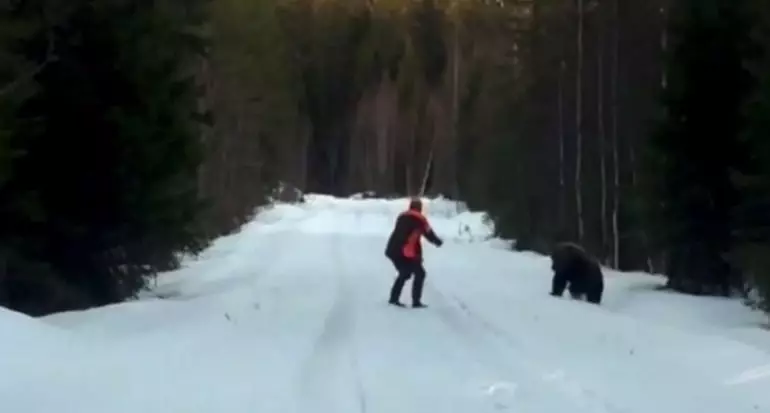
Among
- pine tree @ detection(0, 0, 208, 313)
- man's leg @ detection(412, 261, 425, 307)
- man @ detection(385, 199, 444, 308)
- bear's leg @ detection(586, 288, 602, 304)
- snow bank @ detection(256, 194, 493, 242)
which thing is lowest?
snow bank @ detection(256, 194, 493, 242)

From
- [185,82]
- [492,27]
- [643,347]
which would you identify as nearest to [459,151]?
[492,27]

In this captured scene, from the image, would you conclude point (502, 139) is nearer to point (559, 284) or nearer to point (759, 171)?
point (559, 284)

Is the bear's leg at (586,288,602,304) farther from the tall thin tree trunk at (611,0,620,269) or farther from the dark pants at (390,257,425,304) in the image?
the tall thin tree trunk at (611,0,620,269)

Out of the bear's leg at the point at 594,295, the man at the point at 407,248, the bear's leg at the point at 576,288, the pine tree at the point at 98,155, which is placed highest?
the pine tree at the point at 98,155

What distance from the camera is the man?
65.4ft

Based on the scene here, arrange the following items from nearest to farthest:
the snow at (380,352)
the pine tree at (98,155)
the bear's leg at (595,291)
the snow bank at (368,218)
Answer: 1. the snow at (380,352)
2. the pine tree at (98,155)
3. the bear's leg at (595,291)
4. the snow bank at (368,218)

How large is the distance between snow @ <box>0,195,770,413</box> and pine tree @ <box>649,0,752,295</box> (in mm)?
1420

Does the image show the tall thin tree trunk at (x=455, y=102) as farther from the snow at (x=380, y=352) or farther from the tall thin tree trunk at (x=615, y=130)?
the snow at (x=380, y=352)

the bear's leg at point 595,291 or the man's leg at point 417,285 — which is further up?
the man's leg at point 417,285

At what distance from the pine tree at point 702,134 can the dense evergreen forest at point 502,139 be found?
29 mm

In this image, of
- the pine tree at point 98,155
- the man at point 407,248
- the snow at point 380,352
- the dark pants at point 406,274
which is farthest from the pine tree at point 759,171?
A: the pine tree at point 98,155

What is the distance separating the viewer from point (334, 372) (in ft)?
40.4

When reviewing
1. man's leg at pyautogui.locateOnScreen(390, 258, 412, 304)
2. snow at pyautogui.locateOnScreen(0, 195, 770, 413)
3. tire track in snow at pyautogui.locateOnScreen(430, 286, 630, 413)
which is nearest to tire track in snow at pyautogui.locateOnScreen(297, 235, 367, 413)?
snow at pyautogui.locateOnScreen(0, 195, 770, 413)

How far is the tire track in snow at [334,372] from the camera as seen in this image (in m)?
10.4
